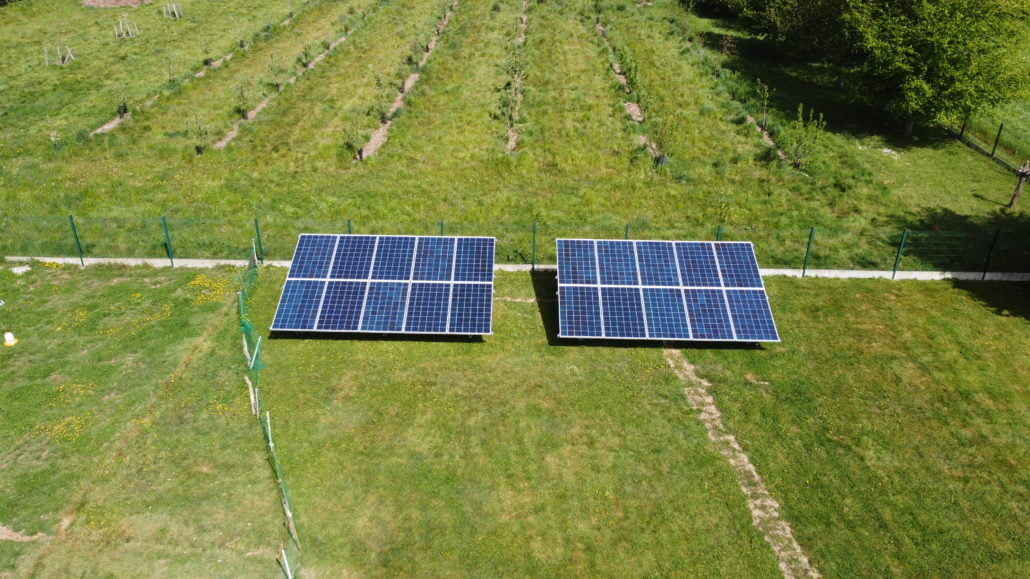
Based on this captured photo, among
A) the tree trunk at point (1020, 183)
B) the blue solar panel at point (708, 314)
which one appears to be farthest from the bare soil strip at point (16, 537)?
the tree trunk at point (1020, 183)

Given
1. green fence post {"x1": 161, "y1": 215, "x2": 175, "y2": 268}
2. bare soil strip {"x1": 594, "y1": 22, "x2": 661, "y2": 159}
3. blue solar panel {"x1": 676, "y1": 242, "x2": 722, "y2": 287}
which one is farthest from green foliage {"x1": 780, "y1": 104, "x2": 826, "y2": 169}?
green fence post {"x1": 161, "y1": 215, "x2": 175, "y2": 268}

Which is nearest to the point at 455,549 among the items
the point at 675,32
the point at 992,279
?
the point at 992,279

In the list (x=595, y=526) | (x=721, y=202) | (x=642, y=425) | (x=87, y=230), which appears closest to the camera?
(x=595, y=526)

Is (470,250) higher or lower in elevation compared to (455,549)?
higher

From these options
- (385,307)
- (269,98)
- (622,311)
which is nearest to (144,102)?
(269,98)

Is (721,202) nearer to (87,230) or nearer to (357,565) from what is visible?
(357,565)

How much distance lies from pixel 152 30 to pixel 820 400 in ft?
221

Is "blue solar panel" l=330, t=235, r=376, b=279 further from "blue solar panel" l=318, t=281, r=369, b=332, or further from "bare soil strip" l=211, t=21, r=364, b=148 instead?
"bare soil strip" l=211, t=21, r=364, b=148

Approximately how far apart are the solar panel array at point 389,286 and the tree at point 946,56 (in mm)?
28212

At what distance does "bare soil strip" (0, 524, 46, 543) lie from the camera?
16422 mm

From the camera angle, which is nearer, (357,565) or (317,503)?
(357,565)

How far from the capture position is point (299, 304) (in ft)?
79.6

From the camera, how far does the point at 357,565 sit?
16109 millimetres

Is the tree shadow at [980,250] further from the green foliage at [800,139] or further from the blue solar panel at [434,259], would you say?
the blue solar panel at [434,259]
